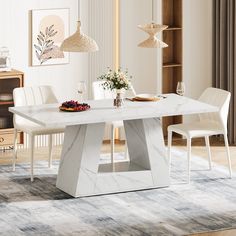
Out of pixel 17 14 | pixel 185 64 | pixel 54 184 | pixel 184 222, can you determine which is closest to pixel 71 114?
pixel 54 184

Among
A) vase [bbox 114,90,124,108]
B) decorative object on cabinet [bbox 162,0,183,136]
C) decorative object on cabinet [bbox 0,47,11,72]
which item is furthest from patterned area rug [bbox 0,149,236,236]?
decorative object on cabinet [bbox 162,0,183,136]

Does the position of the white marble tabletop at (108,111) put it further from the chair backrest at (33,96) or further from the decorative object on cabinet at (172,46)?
the decorative object on cabinet at (172,46)

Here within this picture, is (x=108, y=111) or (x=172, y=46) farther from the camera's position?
(x=172, y=46)

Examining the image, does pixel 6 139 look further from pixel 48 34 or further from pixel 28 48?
pixel 48 34

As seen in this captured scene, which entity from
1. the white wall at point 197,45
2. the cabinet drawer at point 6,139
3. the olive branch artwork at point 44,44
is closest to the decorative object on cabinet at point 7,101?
the cabinet drawer at point 6,139

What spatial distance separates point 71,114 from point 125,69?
227cm

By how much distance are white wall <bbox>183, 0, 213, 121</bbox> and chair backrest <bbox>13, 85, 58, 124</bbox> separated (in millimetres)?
1981

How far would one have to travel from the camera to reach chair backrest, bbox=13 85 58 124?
8.29 m

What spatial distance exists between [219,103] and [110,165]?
1246mm

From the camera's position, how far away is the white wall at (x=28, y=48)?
29.1 ft

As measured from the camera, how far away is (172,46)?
9.79 meters

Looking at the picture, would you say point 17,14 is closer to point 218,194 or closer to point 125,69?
point 125,69

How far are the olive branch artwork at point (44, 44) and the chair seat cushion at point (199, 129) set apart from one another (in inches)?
71.9

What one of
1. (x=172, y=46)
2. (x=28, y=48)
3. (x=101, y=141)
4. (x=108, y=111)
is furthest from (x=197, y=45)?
(x=101, y=141)
